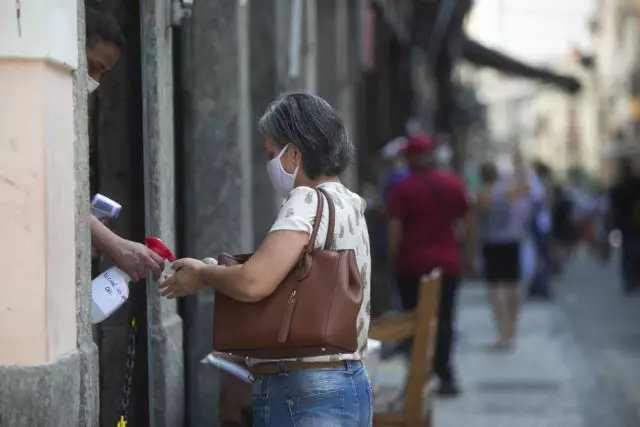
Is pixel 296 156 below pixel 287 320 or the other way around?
the other way around

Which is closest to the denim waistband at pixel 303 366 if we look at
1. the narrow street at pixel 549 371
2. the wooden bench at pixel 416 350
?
the wooden bench at pixel 416 350

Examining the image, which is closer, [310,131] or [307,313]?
[307,313]

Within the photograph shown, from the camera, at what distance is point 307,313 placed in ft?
12.3

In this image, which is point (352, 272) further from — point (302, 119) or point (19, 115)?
point (19, 115)

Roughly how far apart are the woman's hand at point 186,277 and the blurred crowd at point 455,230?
5947mm

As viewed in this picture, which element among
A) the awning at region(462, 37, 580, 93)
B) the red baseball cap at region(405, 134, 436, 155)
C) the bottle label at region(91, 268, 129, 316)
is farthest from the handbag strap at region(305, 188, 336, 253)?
the awning at region(462, 37, 580, 93)

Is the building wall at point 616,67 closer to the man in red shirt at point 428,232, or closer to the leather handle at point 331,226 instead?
the man in red shirt at point 428,232

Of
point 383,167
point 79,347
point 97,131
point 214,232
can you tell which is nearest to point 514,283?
point 383,167

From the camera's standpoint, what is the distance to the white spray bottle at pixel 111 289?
4289 mm

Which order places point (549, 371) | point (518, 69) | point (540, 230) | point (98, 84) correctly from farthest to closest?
A: point (518, 69) → point (540, 230) → point (549, 371) → point (98, 84)

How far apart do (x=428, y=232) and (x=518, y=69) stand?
13730mm

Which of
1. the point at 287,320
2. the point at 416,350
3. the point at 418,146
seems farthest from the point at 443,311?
the point at 287,320

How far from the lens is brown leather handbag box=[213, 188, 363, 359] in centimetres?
375

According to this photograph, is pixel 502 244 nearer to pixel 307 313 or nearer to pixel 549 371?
pixel 549 371
